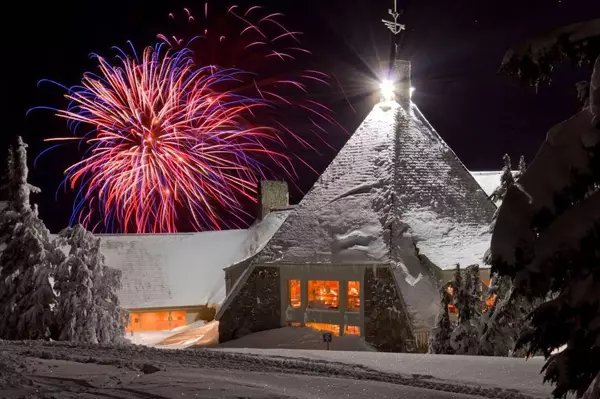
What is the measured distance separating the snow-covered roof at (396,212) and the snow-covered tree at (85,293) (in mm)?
6167

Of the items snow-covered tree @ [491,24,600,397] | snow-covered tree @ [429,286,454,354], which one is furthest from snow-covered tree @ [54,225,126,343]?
snow-covered tree @ [491,24,600,397]

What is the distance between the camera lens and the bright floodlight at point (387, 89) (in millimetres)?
30500

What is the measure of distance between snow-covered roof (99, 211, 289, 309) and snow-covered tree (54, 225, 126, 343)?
11.2 m

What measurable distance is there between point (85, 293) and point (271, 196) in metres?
17.3

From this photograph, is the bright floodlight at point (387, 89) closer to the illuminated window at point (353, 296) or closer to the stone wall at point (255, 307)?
the illuminated window at point (353, 296)

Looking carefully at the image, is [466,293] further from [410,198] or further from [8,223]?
[8,223]

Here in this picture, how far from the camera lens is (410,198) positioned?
2708cm

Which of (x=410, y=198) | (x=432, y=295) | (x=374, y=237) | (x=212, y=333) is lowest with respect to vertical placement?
(x=212, y=333)

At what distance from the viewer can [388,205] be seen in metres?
26.5

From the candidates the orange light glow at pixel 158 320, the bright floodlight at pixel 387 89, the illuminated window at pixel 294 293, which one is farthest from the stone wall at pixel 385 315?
the orange light glow at pixel 158 320

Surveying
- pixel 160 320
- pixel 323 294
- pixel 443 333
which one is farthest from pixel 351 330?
pixel 160 320

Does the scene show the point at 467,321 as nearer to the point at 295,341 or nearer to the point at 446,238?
the point at 446,238

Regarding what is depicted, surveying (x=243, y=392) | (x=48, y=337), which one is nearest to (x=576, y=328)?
(x=243, y=392)

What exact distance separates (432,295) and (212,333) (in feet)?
38.0
